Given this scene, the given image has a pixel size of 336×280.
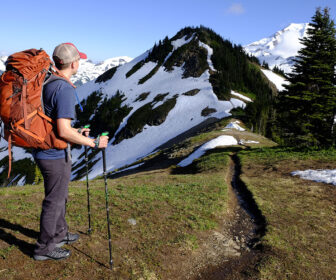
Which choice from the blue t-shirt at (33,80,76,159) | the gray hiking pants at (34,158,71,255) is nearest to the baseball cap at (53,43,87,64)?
the blue t-shirt at (33,80,76,159)

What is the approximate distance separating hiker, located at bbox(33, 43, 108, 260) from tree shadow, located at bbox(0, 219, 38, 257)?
64 cm

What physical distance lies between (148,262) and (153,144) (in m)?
60.8

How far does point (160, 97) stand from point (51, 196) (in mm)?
89676

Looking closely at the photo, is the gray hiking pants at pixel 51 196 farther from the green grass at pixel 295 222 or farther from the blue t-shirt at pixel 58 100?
the green grass at pixel 295 222

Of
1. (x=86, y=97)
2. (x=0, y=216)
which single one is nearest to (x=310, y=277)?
(x=0, y=216)

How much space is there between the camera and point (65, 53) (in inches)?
184

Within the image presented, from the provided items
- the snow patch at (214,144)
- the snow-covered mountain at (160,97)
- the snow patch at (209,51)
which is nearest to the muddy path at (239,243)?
the snow patch at (214,144)

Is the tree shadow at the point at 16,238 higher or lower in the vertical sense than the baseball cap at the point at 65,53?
lower

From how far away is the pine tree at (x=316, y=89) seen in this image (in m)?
24.1

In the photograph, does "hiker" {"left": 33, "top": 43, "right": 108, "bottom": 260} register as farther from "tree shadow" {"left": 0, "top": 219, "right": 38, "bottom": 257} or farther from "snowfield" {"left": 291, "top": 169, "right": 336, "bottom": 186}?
"snowfield" {"left": 291, "top": 169, "right": 336, "bottom": 186}

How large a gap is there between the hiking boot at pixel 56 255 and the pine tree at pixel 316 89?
2539 centimetres

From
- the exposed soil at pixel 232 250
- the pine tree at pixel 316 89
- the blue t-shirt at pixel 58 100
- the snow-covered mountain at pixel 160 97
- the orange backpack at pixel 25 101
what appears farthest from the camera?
the snow-covered mountain at pixel 160 97

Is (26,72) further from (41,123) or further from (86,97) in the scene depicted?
(86,97)

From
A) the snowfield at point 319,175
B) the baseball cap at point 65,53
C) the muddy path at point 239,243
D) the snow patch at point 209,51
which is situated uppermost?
the snow patch at point 209,51
